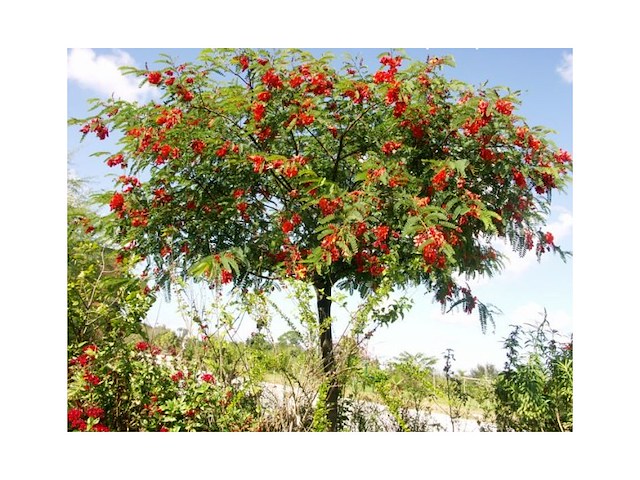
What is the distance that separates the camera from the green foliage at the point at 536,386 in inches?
161

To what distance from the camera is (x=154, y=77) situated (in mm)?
4332

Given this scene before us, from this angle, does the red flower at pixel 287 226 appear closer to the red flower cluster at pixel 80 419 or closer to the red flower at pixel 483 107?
the red flower at pixel 483 107

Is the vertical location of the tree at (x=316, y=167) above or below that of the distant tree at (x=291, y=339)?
above

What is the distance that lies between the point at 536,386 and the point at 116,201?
3.23 metres

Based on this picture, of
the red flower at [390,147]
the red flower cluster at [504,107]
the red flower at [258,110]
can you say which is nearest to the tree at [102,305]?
the red flower at [258,110]

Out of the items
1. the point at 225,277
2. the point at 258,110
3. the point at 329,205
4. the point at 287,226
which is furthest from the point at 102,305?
the point at 258,110

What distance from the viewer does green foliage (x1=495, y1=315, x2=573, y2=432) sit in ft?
13.4

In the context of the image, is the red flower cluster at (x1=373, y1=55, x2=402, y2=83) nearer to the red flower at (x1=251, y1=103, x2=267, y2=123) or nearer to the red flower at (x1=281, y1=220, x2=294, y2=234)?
the red flower at (x1=251, y1=103, x2=267, y2=123)

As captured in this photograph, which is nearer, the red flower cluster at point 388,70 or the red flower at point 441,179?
the red flower at point 441,179

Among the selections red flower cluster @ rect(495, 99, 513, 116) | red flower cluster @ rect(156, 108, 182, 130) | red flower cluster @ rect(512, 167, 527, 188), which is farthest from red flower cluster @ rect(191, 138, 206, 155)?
red flower cluster @ rect(512, 167, 527, 188)

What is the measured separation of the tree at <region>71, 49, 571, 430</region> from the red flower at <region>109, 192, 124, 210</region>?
0.02 m

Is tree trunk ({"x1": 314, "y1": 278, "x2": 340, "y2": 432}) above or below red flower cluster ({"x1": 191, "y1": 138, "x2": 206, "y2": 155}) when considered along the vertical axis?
below

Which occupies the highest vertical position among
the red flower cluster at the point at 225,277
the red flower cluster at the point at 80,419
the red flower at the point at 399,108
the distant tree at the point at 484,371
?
the red flower at the point at 399,108
